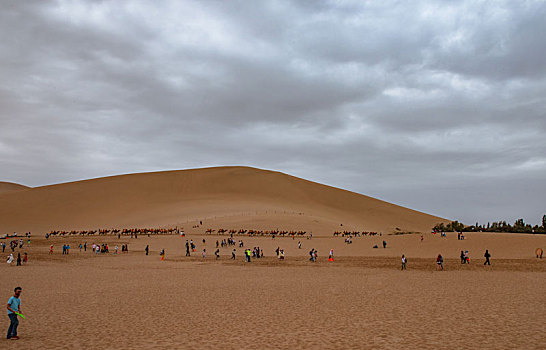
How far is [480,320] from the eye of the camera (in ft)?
43.2

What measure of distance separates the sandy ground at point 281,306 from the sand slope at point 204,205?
4326 cm

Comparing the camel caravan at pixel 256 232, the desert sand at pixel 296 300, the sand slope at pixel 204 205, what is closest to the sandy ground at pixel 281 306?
the desert sand at pixel 296 300

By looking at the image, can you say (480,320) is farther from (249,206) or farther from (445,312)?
(249,206)

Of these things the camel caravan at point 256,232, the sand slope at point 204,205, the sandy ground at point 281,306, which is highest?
the sand slope at point 204,205

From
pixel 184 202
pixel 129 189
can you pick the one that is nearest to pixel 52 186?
pixel 129 189

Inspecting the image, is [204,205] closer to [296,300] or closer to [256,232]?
[256,232]

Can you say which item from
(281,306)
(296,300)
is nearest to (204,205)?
(296,300)

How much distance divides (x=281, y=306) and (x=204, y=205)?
83.4 m

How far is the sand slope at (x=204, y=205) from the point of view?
8394 cm

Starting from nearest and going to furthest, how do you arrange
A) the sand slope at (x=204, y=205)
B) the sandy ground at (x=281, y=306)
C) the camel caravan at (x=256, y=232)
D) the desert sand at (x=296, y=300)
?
the sandy ground at (x=281, y=306), the desert sand at (x=296, y=300), the camel caravan at (x=256, y=232), the sand slope at (x=204, y=205)

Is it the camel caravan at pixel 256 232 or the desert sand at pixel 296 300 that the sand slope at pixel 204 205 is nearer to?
the camel caravan at pixel 256 232

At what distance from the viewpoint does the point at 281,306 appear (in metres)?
16.0

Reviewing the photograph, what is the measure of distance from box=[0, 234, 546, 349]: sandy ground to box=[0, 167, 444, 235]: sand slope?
43256 millimetres

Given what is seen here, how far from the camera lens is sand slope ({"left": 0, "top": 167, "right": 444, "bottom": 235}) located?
3305 inches
